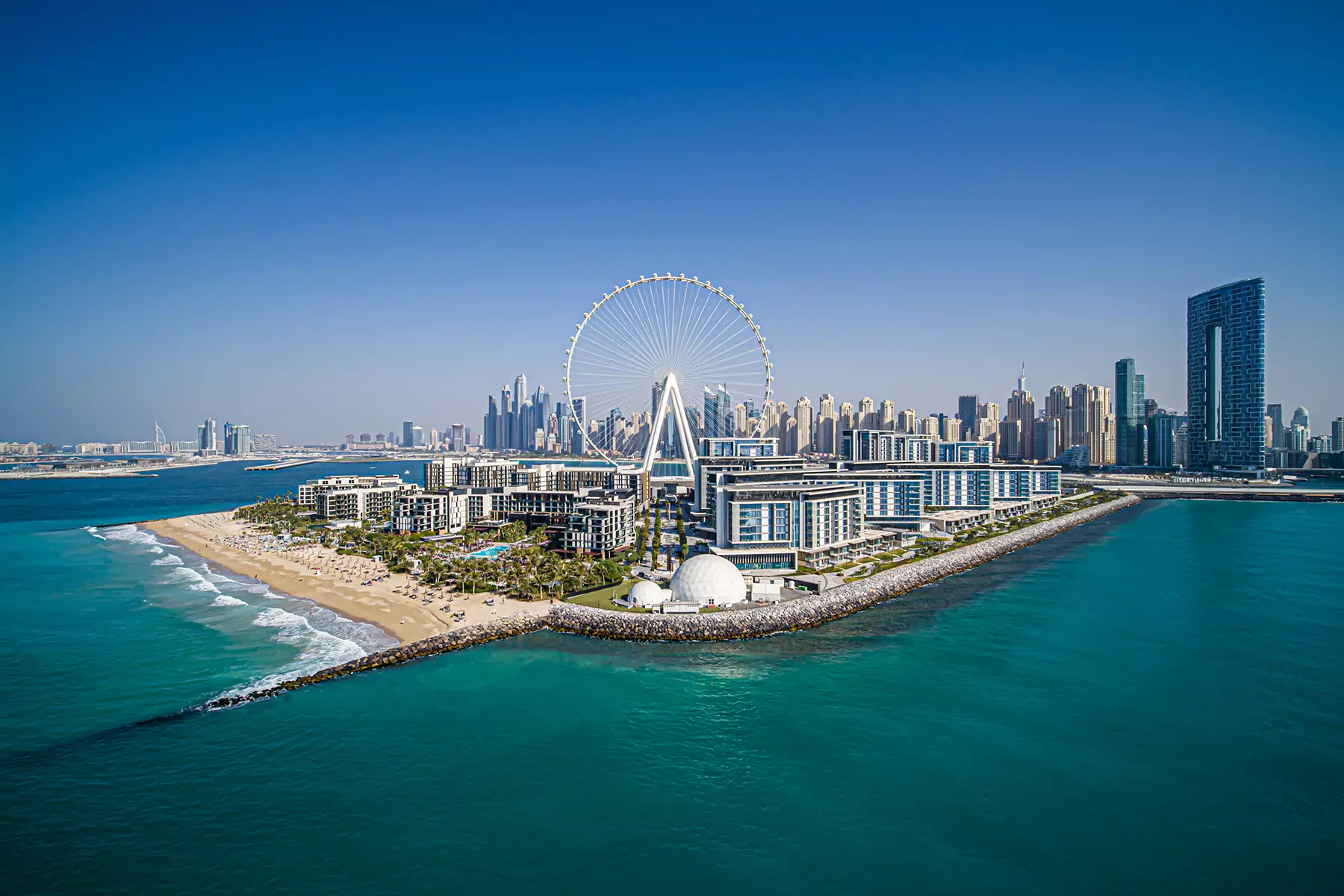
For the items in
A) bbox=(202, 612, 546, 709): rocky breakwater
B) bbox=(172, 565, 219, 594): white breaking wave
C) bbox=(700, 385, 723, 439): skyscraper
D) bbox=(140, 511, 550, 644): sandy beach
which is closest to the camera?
bbox=(202, 612, 546, 709): rocky breakwater

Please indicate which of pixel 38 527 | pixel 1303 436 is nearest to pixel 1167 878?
pixel 38 527

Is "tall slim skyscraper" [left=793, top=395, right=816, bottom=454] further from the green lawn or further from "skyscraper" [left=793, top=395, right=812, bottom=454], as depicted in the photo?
the green lawn

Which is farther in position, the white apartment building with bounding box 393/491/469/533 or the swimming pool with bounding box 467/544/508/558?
the white apartment building with bounding box 393/491/469/533

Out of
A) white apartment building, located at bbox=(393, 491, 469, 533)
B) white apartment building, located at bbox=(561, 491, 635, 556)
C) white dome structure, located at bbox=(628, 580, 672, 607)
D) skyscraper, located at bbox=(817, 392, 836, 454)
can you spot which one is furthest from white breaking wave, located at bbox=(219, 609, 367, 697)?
skyscraper, located at bbox=(817, 392, 836, 454)

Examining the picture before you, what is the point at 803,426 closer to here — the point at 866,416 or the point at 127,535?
the point at 866,416

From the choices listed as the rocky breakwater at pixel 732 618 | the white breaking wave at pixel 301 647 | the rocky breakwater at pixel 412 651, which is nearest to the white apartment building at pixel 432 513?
the white breaking wave at pixel 301 647
